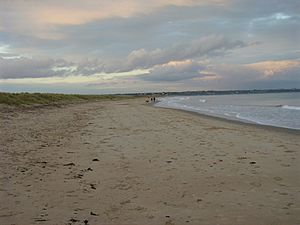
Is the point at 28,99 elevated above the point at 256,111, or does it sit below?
above

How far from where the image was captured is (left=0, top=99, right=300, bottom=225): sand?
580cm

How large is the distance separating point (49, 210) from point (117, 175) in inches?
107

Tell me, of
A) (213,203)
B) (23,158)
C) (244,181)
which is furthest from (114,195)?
(23,158)

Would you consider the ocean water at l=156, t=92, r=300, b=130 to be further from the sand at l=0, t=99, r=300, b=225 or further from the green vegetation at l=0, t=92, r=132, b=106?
the green vegetation at l=0, t=92, r=132, b=106

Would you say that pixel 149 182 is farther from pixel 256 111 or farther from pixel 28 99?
pixel 28 99

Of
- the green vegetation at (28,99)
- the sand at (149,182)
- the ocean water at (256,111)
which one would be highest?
the green vegetation at (28,99)

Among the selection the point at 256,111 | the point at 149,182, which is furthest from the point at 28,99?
the point at 149,182

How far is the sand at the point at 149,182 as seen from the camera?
5.80 metres

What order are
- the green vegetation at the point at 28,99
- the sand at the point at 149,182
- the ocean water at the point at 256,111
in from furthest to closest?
the green vegetation at the point at 28,99 → the ocean water at the point at 256,111 → the sand at the point at 149,182

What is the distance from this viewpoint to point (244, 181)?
7.98 metres

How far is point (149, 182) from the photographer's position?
7.91 meters

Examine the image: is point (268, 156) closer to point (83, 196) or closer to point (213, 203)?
point (213, 203)

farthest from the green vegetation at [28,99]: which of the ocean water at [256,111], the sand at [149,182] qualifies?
the sand at [149,182]

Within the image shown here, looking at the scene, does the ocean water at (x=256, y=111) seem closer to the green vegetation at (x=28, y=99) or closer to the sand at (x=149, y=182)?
the sand at (x=149, y=182)
